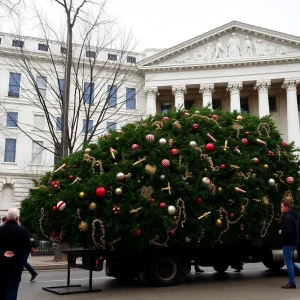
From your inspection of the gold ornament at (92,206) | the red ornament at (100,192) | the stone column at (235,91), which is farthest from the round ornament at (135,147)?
the stone column at (235,91)

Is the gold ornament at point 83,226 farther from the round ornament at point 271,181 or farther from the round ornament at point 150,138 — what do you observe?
the round ornament at point 271,181

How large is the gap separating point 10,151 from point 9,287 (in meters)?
37.8

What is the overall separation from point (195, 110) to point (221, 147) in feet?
4.67

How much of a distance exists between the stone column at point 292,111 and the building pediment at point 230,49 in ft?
8.88

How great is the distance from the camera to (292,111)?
4344 centimetres

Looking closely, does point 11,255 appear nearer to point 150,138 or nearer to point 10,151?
point 150,138

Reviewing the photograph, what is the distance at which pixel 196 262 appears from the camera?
10.3 m

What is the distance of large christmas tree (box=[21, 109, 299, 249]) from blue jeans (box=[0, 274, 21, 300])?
2241mm

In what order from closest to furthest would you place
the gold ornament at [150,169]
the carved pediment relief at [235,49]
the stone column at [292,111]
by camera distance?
the gold ornament at [150,169], the stone column at [292,111], the carved pediment relief at [235,49]

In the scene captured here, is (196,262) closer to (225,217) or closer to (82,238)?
(225,217)

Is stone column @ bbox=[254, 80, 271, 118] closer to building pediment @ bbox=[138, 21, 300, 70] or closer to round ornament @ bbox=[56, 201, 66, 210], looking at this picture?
building pediment @ bbox=[138, 21, 300, 70]

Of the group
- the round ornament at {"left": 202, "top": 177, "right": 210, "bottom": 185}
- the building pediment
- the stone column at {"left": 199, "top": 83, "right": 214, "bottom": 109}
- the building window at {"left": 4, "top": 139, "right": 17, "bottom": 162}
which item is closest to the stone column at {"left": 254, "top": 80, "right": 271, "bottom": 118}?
the building pediment

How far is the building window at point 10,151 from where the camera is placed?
41969 mm

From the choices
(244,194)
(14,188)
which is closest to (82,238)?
(244,194)
